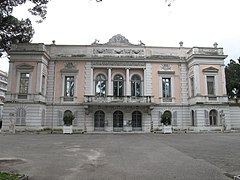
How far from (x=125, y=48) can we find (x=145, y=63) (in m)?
3.18

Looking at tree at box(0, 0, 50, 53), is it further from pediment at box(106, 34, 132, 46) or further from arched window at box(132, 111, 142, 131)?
arched window at box(132, 111, 142, 131)

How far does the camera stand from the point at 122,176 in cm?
603

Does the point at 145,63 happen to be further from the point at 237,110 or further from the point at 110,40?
the point at 237,110

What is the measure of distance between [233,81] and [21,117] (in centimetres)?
2856

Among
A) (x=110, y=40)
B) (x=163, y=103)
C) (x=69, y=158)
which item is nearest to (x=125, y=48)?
(x=110, y=40)

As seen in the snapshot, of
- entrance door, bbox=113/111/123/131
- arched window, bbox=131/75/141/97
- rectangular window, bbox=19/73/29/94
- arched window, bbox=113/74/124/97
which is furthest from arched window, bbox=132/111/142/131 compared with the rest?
rectangular window, bbox=19/73/29/94

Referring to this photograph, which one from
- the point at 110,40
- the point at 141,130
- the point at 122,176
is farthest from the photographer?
the point at 110,40

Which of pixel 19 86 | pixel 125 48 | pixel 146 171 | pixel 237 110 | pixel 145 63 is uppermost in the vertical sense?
pixel 125 48

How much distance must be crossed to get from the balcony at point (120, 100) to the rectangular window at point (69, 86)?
236 cm

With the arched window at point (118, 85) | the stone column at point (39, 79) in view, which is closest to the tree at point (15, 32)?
the stone column at point (39, 79)

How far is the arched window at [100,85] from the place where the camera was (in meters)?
28.5

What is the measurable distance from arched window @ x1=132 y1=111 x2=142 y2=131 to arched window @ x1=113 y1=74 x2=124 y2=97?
2973 mm

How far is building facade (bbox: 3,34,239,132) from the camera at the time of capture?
25.8 meters

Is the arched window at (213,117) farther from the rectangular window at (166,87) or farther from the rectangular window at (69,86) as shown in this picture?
the rectangular window at (69,86)
